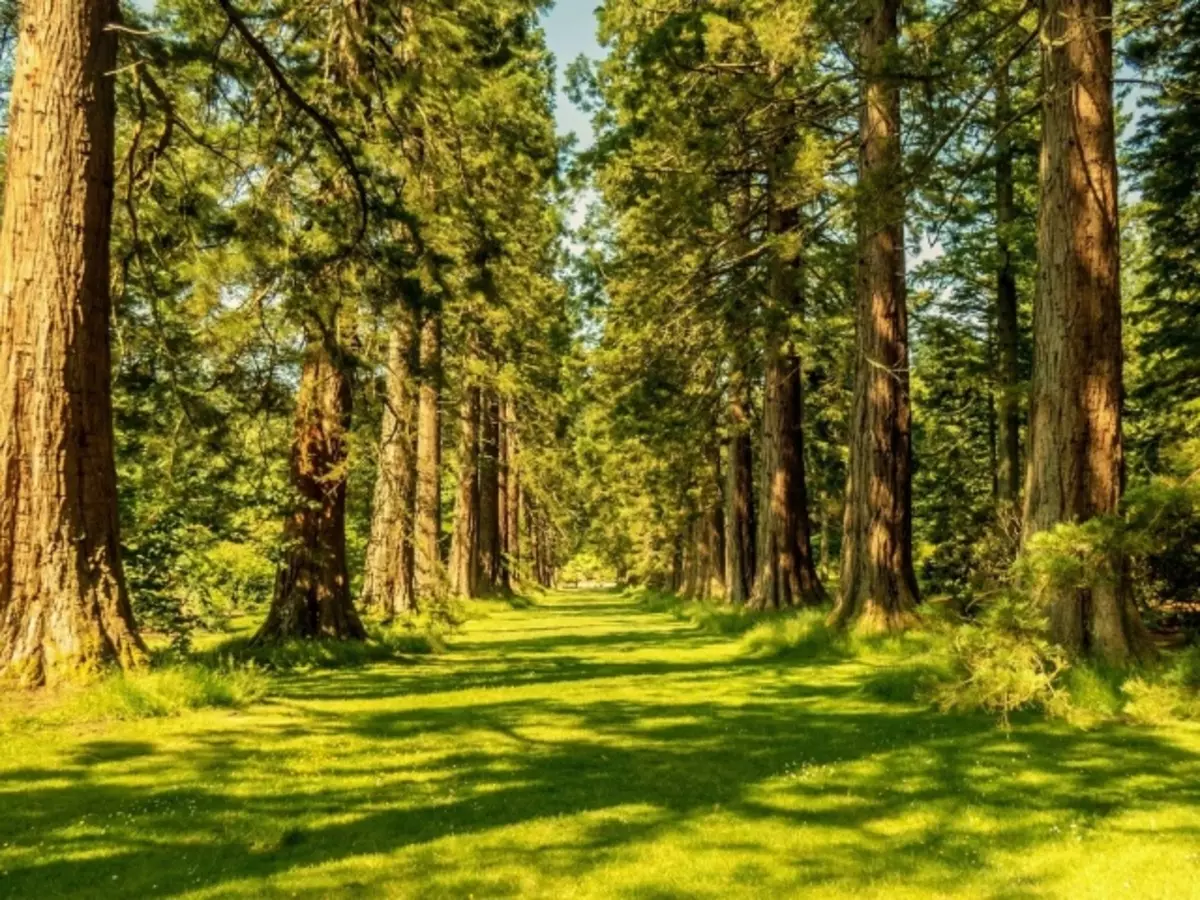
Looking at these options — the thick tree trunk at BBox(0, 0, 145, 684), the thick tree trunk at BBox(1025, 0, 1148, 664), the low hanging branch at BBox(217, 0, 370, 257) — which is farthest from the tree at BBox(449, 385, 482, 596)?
the thick tree trunk at BBox(1025, 0, 1148, 664)

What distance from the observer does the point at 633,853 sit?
4758 mm

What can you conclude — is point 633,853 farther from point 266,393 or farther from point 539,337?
point 539,337

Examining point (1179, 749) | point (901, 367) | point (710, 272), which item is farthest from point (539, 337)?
point (1179, 749)

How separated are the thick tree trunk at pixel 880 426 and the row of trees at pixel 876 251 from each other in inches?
1.6

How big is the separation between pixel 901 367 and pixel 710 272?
533cm

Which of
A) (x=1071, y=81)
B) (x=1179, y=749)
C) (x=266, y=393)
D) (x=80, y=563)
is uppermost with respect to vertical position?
(x=1071, y=81)

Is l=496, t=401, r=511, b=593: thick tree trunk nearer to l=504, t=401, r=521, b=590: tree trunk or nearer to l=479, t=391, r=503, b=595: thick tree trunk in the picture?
l=504, t=401, r=521, b=590: tree trunk

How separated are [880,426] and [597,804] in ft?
31.4

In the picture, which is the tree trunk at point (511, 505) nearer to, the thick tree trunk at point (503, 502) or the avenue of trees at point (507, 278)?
the thick tree trunk at point (503, 502)

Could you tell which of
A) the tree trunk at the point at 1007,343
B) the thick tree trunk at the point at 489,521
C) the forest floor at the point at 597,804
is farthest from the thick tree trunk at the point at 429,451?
the tree trunk at the point at 1007,343

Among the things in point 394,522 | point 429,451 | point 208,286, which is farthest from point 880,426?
point 429,451

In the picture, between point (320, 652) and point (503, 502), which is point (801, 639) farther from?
point (503, 502)

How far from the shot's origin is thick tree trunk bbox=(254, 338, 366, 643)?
12.9 meters

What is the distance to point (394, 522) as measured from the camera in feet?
51.5
